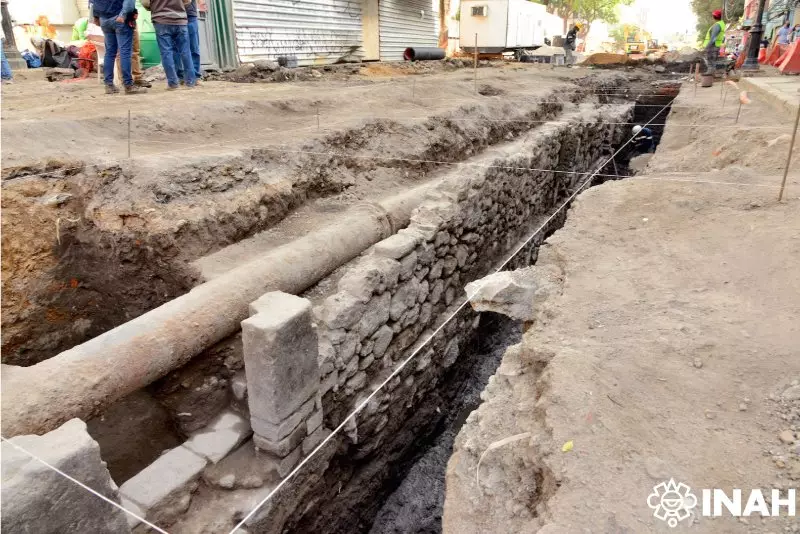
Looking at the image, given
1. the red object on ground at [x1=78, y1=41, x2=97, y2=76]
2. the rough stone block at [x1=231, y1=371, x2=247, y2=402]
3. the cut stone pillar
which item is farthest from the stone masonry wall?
the red object on ground at [x1=78, y1=41, x2=97, y2=76]

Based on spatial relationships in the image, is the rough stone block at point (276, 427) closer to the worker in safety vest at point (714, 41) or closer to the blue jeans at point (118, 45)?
the blue jeans at point (118, 45)

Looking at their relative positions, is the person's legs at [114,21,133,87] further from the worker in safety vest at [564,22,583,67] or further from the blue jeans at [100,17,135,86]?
the worker in safety vest at [564,22,583,67]

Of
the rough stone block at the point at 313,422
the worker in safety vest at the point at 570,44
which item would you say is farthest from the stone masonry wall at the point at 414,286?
the worker in safety vest at the point at 570,44

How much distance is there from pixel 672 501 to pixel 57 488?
2.25 meters

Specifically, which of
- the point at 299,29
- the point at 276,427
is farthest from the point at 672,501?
the point at 299,29

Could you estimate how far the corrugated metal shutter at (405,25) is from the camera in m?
17.2

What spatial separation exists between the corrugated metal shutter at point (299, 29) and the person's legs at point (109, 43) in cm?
426

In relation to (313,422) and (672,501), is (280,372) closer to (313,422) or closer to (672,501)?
(313,422)

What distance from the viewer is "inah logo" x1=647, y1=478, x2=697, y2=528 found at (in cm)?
160

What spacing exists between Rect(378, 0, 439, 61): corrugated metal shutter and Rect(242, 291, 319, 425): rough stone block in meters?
15.7

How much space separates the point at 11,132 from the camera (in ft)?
13.9

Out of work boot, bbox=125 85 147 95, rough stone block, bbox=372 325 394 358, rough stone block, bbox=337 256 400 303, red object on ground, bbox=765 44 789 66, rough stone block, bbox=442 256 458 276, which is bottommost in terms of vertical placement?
rough stone block, bbox=372 325 394 358

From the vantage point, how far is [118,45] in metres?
7.45

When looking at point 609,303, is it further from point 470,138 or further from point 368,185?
point 470,138
